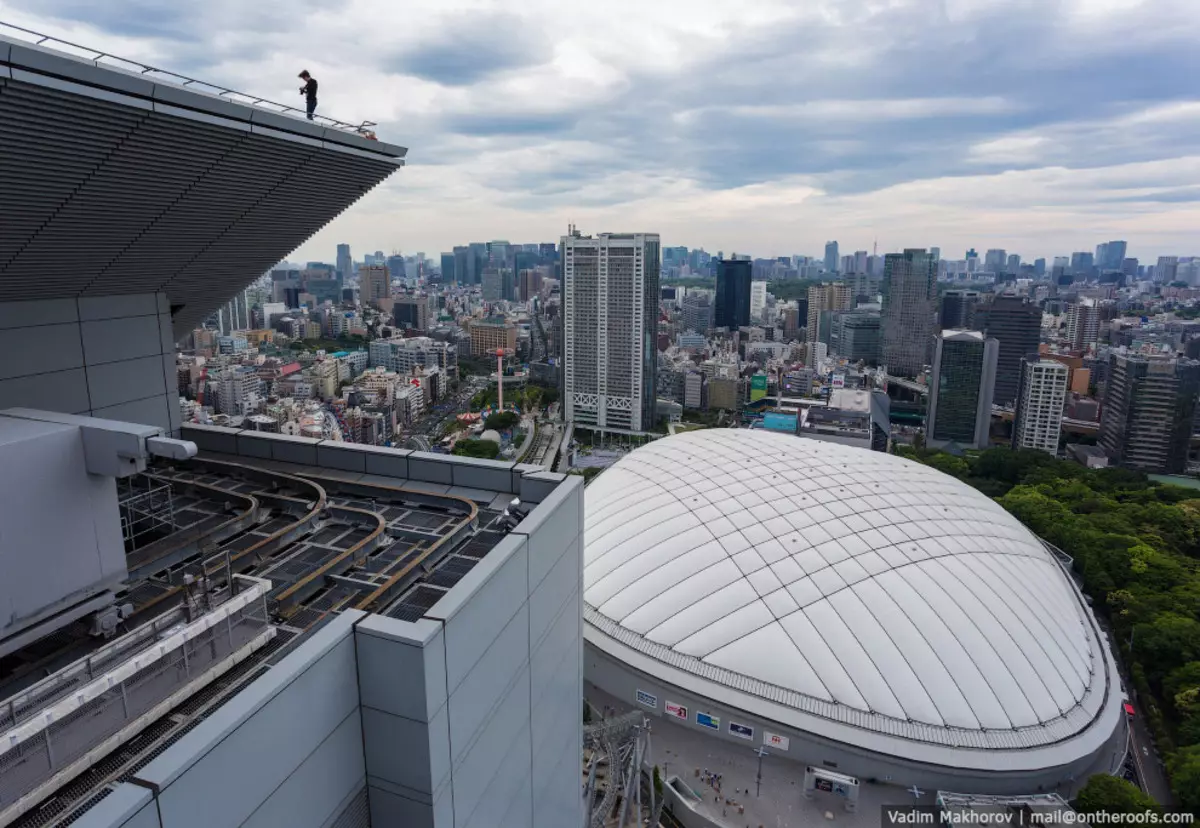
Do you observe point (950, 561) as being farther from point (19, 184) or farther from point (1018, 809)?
point (19, 184)

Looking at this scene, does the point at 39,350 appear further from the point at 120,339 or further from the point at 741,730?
the point at 741,730

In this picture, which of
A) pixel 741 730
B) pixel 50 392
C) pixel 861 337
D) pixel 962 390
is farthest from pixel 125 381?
pixel 861 337

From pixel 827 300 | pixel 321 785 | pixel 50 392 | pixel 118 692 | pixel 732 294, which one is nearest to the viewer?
pixel 118 692

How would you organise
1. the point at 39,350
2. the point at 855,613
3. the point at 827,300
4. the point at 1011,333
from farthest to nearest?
the point at 827,300
the point at 1011,333
the point at 855,613
the point at 39,350

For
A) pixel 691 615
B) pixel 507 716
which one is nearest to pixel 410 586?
pixel 507 716

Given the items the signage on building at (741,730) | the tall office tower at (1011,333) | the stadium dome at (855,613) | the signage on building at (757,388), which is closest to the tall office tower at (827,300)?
the tall office tower at (1011,333)

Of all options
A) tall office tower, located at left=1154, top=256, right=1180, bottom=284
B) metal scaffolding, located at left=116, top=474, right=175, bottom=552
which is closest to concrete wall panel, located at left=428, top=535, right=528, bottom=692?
metal scaffolding, located at left=116, top=474, right=175, bottom=552
